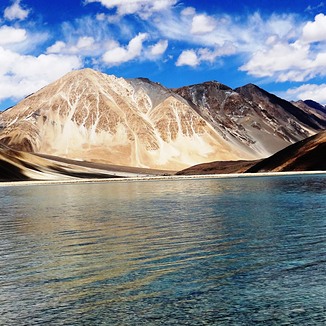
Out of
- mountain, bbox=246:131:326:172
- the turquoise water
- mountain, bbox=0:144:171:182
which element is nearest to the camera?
the turquoise water

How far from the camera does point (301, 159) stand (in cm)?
12744

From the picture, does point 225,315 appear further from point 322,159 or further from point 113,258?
point 322,159

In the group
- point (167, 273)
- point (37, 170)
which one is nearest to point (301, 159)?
point (37, 170)

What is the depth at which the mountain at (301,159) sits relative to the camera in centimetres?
12247

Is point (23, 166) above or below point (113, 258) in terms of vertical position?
above

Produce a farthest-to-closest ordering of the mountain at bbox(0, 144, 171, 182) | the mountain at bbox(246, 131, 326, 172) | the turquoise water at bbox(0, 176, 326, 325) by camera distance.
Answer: the mountain at bbox(246, 131, 326, 172)
the mountain at bbox(0, 144, 171, 182)
the turquoise water at bbox(0, 176, 326, 325)

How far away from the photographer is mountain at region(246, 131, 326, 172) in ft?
402

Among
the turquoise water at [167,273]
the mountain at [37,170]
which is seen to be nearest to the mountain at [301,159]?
the mountain at [37,170]

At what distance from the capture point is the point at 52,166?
14888 cm

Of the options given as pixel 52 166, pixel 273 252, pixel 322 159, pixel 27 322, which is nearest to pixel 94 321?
pixel 27 322

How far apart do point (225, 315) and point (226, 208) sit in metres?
23.1

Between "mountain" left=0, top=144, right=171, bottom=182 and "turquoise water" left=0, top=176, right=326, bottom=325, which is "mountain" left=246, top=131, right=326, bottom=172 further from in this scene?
"turquoise water" left=0, top=176, right=326, bottom=325

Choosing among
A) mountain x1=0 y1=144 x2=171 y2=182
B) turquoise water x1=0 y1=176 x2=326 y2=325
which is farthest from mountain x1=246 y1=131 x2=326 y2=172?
turquoise water x1=0 y1=176 x2=326 y2=325

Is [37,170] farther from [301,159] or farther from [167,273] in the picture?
[167,273]
